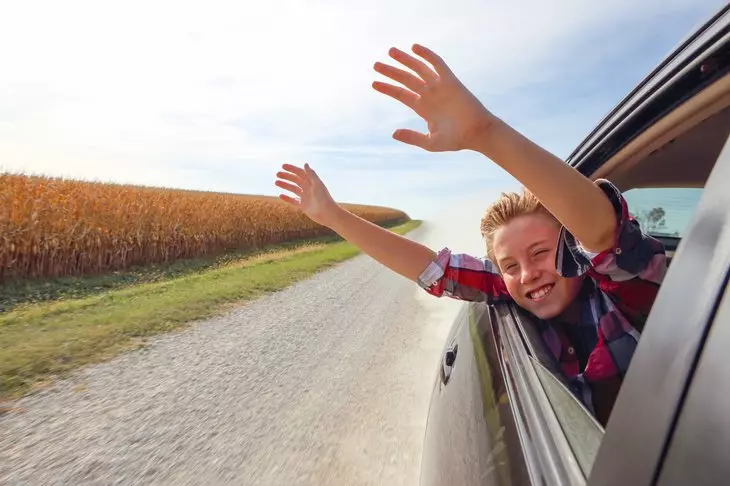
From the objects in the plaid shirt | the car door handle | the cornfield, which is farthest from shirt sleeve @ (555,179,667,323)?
the cornfield

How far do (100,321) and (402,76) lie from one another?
18.2 feet

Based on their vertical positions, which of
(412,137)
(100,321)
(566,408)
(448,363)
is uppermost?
(412,137)

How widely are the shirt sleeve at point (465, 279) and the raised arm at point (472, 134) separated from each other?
2.45 feet

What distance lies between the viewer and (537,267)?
1649 mm

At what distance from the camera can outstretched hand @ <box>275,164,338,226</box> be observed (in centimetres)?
238

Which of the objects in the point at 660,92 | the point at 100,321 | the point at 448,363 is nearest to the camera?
the point at 660,92

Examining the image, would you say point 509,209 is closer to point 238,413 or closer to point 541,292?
point 541,292

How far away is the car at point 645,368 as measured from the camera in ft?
1.82

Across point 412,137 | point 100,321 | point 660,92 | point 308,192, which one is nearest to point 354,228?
point 308,192

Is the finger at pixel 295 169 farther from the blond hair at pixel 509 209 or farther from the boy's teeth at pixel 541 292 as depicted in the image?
the boy's teeth at pixel 541 292

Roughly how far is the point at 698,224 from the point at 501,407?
799mm

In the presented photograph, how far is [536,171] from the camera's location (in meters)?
1.26

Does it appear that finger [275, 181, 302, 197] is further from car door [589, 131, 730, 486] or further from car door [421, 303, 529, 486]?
car door [589, 131, 730, 486]

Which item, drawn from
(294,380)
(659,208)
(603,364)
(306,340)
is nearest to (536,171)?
(603,364)
